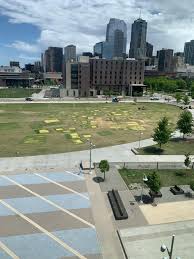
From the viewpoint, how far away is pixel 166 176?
36.5 meters

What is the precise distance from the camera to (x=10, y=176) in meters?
35.1

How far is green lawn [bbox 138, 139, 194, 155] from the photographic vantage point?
152 ft

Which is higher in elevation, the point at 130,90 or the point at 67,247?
A: the point at 130,90

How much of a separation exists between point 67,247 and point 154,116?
204 ft

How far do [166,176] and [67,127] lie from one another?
106ft

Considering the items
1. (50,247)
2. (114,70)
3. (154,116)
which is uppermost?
(114,70)

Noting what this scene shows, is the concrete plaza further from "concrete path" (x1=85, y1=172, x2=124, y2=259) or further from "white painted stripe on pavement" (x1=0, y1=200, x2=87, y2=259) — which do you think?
"white painted stripe on pavement" (x1=0, y1=200, x2=87, y2=259)

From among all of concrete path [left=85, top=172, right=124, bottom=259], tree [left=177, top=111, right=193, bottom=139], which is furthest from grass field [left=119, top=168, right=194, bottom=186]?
tree [left=177, top=111, right=193, bottom=139]

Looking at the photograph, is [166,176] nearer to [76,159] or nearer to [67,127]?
[76,159]

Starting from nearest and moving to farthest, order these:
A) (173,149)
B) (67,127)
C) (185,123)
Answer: (173,149) < (185,123) < (67,127)

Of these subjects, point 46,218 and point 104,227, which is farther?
point 46,218

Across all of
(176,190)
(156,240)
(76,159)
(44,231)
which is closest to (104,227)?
(156,240)

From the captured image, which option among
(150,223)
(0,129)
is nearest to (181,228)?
(150,223)

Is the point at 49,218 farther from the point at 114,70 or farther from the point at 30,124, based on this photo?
the point at 114,70
